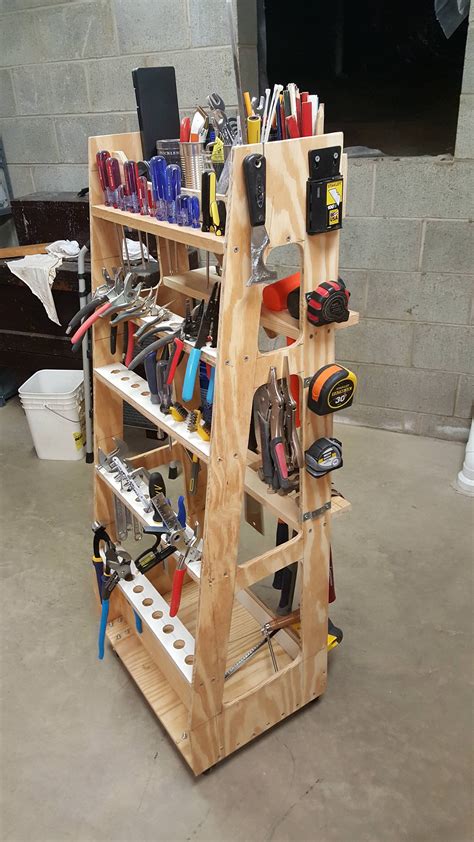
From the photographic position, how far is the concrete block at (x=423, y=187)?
2387 mm

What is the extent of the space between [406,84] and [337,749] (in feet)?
22.3

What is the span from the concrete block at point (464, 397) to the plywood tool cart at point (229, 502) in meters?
1.39

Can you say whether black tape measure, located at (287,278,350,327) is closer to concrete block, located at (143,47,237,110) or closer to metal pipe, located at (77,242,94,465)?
metal pipe, located at (77,242,94,465)

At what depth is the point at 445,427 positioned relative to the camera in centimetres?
284

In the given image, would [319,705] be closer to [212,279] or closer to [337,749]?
[337,749]

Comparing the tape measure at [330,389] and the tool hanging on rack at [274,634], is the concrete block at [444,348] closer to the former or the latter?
the tool hanging on rack at [274,634]

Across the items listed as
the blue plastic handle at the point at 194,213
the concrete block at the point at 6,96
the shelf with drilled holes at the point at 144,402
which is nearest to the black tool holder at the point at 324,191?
the blue plastic handle at the point at 194,213

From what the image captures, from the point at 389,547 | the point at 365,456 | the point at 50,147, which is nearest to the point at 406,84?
the point at 50,147

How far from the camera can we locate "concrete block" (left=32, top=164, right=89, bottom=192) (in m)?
3.26

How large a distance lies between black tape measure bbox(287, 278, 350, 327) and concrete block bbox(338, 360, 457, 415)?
1.70 m

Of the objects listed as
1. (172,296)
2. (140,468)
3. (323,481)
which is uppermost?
(172,296)

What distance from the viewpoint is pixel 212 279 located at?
1.52m

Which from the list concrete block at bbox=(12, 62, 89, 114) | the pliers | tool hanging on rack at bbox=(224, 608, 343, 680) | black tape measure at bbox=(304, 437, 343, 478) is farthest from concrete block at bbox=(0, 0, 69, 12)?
tool hanging on rack at bbox=(224, 608, 343, 680)

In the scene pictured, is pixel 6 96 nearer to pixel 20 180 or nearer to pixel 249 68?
pixel 20 180
